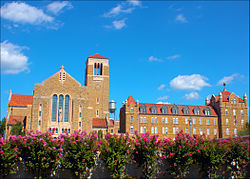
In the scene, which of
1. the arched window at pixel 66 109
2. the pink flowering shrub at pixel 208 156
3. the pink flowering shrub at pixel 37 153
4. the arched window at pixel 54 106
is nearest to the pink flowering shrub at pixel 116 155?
the pink flowering shrub at pixel 37 153

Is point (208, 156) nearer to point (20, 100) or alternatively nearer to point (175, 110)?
point (175, 110)

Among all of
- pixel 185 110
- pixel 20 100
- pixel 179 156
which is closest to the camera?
pixel 179 156

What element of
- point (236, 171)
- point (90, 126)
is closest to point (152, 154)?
point (236, 171)

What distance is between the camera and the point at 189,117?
74.9 metres

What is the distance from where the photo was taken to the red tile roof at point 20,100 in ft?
220

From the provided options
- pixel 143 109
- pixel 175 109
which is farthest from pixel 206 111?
pixel 143 109

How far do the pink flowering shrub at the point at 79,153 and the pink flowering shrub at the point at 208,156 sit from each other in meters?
8.22

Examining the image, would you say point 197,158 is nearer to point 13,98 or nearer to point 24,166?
point 24,166

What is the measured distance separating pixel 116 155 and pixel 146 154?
232cm

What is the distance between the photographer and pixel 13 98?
67.8m

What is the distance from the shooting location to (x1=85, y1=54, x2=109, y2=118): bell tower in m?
70.6

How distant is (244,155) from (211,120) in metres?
53.9

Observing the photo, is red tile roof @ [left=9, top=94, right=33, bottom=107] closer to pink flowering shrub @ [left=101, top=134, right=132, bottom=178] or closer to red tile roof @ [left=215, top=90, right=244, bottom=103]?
red tile roof @ [left=215, top=90, right=244, bottom=103]

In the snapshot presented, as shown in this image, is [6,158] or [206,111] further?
[206,111]
